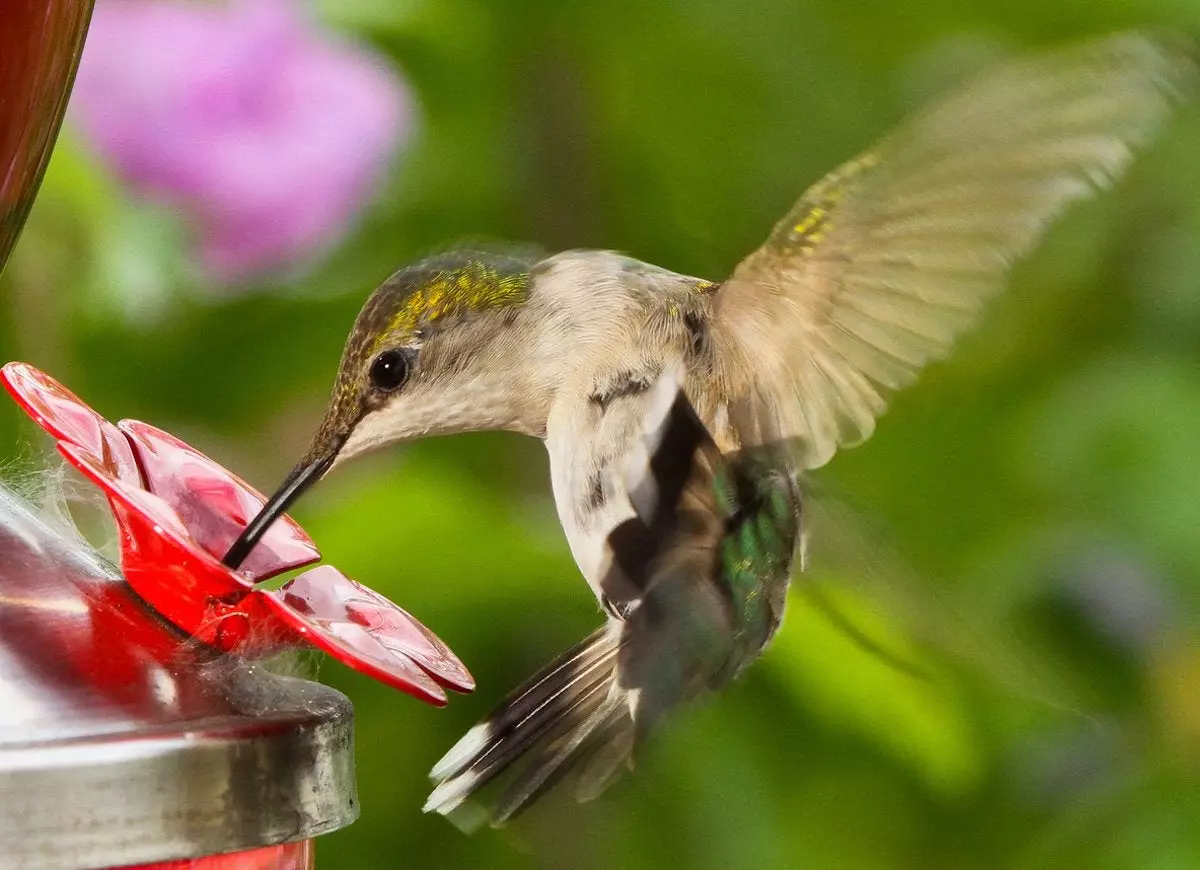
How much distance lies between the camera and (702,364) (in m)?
0.99

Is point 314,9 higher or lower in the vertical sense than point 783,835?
higher

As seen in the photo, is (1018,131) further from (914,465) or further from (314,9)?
(314,9)

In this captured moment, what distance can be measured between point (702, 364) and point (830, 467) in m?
0.28

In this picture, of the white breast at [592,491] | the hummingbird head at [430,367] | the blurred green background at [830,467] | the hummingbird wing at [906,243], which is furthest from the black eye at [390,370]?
the blurred green background at [830,467]

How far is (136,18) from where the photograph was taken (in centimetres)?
137

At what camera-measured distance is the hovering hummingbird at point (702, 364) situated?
0.90 m

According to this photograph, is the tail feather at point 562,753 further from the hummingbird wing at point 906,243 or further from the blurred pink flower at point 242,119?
the blurred pink flower at point 242,119

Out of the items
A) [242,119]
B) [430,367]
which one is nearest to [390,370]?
[430,367]

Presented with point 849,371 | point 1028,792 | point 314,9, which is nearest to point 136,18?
point 314,9

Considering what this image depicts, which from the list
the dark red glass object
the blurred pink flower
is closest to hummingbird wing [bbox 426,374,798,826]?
the dark red glass object

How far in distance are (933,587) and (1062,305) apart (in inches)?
18.4

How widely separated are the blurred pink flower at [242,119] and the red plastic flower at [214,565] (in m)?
0.51

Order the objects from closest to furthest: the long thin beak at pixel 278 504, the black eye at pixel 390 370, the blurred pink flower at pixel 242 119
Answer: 1. the long thin beak at pixel 278 504
2. the black eye at pixel 390 370
3. the blurred pink flower at pixel 242 119

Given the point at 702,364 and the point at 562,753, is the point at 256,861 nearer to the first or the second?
the point at 562,753
